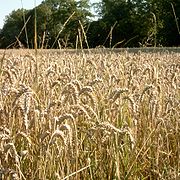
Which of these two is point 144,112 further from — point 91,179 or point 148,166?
point 91,179

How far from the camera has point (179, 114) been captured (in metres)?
1.91

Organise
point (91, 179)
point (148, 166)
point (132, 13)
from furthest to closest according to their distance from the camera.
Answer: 1. point (132, 13)
2. point (148, 166)
3. point (91, 179)

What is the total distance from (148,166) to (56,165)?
474 millimetres

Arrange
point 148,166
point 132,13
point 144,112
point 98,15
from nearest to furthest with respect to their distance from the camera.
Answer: point 148,166 → point 144,112 → point 132,13 → point 98,15

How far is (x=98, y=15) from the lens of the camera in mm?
50156

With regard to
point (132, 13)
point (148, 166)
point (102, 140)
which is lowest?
point (148, 166)

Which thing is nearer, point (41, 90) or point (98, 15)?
point (41, 90)

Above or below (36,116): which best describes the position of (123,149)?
below

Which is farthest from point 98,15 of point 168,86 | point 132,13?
point 168,86

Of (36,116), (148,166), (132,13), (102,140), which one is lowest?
(148,166)

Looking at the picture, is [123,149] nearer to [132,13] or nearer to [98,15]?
[132,13]

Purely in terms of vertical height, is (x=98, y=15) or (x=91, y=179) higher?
(x=98, y=15)

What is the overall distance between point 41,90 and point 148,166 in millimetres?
691

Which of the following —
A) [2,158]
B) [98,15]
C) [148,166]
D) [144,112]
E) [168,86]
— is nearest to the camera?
[2,158]
